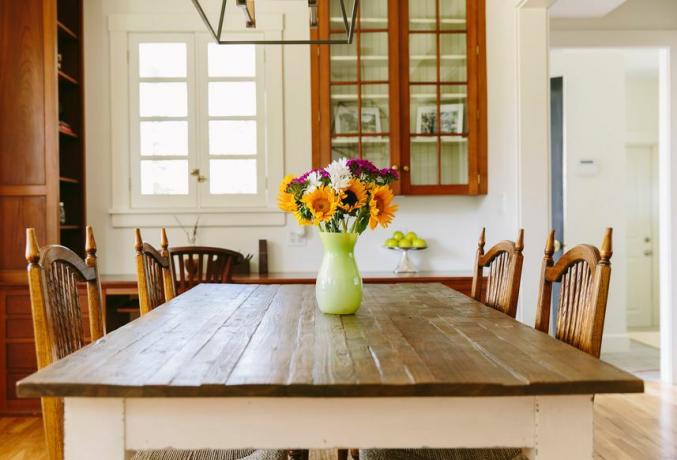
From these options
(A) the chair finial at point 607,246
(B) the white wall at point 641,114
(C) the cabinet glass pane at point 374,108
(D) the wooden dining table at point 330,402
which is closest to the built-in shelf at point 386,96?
(C) the cabinet glass pane at point 374,108

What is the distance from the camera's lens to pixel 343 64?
12.0 ft

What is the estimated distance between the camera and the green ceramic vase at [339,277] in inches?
69.8

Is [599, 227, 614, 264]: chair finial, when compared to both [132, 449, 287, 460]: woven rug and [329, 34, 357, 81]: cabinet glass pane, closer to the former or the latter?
[132, 449, 287, 460]: woven rug

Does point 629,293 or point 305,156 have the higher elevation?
point 305,156

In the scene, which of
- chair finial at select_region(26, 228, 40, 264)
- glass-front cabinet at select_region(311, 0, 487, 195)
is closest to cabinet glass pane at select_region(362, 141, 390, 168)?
glass-front cabinet at select_region(311, 0, 487, 195)

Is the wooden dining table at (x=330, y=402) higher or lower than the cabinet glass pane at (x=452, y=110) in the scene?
lower

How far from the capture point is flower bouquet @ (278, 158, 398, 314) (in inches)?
66.0

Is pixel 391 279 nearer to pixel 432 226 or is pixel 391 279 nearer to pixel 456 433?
pixel 432 226

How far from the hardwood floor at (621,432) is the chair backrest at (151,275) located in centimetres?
99

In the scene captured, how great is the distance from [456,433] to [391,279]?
7.32 ft

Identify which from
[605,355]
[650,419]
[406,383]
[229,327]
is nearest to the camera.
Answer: [406,383]

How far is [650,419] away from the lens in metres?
3.18

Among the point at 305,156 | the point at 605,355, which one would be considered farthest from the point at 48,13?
the point at 605,355

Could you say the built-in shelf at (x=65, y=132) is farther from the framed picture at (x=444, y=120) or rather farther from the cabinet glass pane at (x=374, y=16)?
the framed picture at (x=444, y=120)
